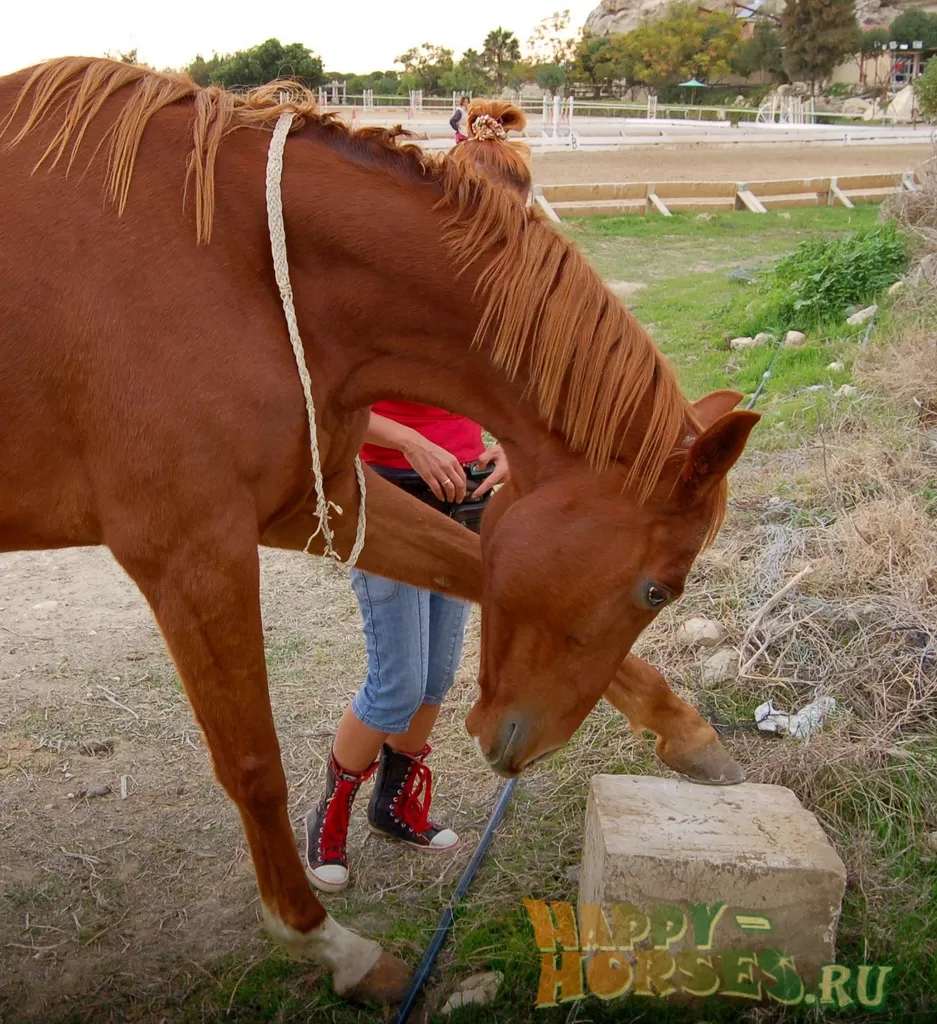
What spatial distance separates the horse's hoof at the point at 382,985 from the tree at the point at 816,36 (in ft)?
193

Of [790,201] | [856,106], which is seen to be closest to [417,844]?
[790,201]

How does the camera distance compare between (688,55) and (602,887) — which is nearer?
(602,887)

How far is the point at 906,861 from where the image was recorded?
2.52 metres

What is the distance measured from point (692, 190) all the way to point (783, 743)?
15780mm

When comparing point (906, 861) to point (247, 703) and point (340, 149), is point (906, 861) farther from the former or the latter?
point (340, 149)

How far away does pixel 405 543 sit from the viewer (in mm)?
2428

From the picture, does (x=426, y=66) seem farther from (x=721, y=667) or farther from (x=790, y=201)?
(x=721, y=667)

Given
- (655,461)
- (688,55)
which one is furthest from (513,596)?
(688,55)

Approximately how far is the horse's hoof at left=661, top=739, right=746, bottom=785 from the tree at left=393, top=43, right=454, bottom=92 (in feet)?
159

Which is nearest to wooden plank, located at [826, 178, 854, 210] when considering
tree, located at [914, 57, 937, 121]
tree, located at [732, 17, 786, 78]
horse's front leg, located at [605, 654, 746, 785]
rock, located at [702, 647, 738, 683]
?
tree, located at [914, 57, 937, 121]

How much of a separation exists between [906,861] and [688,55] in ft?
210

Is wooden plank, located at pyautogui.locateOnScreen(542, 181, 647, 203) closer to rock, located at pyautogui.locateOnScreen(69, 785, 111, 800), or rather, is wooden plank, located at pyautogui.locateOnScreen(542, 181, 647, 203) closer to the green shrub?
the green shrub

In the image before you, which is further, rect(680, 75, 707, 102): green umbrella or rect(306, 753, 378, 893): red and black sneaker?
rect(680, 75, 707, 102): green umbrella

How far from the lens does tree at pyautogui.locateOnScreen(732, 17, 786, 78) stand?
54469 mm
